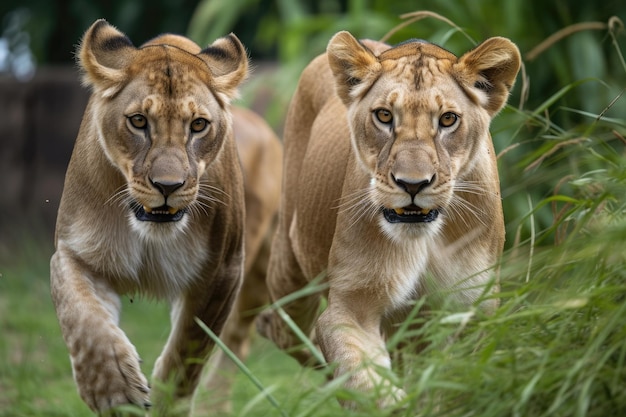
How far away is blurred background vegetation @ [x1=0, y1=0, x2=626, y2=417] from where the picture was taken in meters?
3.12

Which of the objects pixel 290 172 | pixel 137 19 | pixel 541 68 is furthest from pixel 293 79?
pixel 137 19

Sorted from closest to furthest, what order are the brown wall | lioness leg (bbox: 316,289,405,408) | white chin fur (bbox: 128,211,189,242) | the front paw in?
1. lioness leg (bbox: 316,289,405,408)
2. the front paw
3. white chin fur (bbox: 128,211,189,242)
4. the brown wall

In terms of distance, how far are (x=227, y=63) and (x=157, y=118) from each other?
1.95 feet

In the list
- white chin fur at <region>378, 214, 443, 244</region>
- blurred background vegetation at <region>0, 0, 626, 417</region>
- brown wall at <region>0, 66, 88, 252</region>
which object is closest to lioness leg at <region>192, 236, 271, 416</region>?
blurred background vegetation at <region>0, 0, 626, 417</region>

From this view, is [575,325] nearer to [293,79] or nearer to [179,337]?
[179,337]

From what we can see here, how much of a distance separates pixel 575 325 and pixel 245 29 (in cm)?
940

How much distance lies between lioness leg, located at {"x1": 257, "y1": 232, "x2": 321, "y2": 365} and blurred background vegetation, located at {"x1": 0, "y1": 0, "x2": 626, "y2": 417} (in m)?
0.25

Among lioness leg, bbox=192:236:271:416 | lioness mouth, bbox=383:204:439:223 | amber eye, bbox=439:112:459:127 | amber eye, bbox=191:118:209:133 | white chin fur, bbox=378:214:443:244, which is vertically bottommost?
lioness leg, bbox=192:236:271:416

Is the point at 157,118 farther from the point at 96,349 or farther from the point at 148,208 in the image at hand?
the point at 96,349

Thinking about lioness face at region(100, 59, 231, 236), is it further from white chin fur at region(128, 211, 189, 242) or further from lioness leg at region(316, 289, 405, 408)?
lioness leg at region(316, 289, 405, 408)

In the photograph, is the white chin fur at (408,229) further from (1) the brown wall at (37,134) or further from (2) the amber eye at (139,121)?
(1) the brown wall at (37,134)

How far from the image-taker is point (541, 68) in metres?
8.17

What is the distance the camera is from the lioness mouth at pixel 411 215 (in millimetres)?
3834

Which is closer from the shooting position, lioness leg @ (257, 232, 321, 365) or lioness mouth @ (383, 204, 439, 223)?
lioness mouth @ (383, 204, 439, 223)
